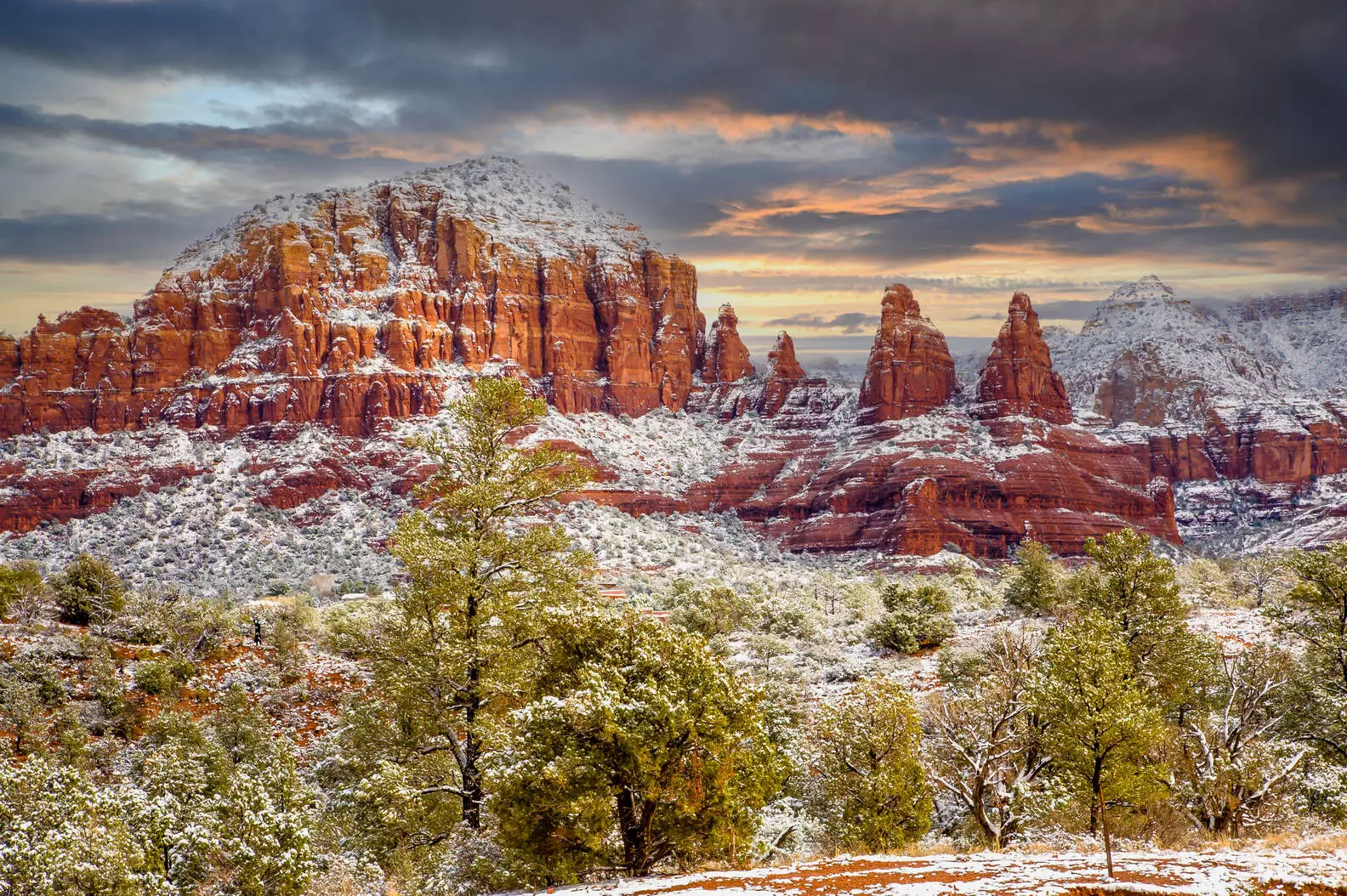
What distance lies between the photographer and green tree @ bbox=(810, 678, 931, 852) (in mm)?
27516

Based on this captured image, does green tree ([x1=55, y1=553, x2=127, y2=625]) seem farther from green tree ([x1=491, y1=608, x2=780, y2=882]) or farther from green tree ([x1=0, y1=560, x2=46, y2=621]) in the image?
green tree ([x1=491, y1=608, x2=780, y2=882])

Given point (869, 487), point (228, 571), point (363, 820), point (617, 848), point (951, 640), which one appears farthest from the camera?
point (869, 487)

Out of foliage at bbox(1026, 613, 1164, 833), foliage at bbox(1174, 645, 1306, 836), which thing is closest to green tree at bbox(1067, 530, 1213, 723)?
foliage at bbox(1174, 645, 1306, 836)

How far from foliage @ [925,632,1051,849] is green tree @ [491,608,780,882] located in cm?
1044

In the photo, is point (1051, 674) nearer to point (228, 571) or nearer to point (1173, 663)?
point (1173, 663)

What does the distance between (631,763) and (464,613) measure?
7.08 meters

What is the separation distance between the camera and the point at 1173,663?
35.5 metres

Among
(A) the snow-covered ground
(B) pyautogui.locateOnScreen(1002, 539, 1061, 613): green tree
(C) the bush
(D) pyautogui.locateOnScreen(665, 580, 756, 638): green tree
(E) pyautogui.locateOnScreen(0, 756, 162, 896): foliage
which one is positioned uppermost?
(A) the snow-covered ground

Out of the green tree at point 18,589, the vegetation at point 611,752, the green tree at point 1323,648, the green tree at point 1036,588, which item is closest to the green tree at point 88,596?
the green tree at point 18,589

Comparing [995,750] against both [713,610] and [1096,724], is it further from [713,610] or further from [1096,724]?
[713,610]

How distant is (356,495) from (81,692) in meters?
125

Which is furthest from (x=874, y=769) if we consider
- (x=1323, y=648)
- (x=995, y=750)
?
(x=1323, y=648)

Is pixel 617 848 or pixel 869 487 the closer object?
pixel 617 848

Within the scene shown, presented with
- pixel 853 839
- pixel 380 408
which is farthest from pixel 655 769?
pixel 380 408
